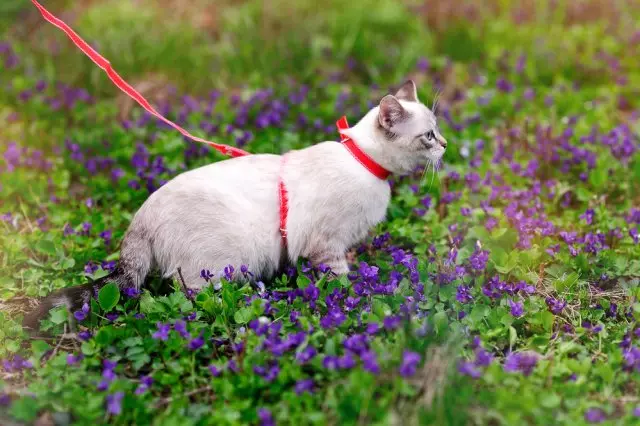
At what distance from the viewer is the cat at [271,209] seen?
3.60m

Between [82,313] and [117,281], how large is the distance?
0.92ft

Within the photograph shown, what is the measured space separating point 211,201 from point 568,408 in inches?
76.3

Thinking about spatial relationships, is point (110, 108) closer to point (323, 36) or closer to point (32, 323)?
point (323, 36)

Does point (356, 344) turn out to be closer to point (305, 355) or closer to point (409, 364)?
point (305, 355)

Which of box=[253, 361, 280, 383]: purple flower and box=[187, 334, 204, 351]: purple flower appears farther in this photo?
box=[187, 334, 204, 351]: purple flower

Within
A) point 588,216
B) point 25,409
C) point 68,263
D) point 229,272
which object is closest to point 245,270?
point 229,272

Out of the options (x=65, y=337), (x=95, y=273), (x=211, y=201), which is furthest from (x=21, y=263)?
(x=211, y=201)

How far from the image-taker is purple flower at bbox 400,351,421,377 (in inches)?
108

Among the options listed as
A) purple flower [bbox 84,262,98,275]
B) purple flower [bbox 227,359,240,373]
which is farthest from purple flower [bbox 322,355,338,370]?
purple flower [bbox 84,262,98,275]

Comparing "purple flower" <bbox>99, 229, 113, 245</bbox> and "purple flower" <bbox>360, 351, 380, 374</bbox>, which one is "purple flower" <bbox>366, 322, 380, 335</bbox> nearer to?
"purple flower" <bbox>360, 351, 380, 374</bbox>

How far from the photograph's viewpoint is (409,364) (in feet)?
9.02

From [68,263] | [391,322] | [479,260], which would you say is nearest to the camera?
[391,322]

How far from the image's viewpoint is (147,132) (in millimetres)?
5363

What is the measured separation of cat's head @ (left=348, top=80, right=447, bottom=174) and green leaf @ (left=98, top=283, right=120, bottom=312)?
1.47 m
